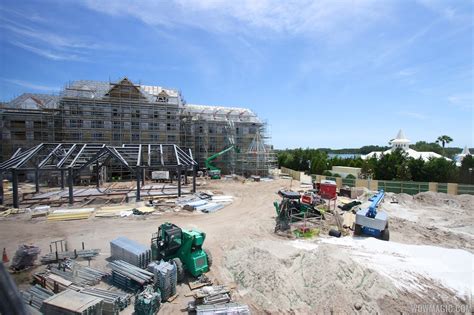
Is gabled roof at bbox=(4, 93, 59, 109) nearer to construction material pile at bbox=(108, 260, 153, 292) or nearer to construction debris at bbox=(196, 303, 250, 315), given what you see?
construction material pile at bbox=(108, 260, 153, 292)

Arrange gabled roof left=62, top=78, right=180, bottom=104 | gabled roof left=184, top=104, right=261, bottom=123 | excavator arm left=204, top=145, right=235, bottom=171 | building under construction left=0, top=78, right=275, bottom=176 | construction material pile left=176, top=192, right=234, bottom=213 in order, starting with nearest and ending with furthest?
construction material pile left=176, top=192, right=234, bottom=213 < building under construction left=0, top=78, right=275, bottom=176 < gabled roof left=62, top=78, right=180, bottom=104 < excavator arm left=204, top=145, right=235, bottom=171 < gabled roof left=184, top=104, right=261, bottom=123

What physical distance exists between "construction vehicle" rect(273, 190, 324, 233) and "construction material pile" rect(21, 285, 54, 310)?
11.6 meters

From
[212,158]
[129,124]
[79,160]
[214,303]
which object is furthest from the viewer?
[212,158]

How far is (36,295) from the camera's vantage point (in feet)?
27.1

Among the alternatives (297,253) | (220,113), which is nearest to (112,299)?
(297,253)

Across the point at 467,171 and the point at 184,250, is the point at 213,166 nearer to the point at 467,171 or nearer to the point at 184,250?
the point at 184,250

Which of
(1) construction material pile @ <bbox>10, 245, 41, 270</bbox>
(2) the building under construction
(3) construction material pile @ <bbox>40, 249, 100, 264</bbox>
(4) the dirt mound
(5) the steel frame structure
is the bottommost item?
(4) the dirt mound

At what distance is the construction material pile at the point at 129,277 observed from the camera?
9.12m

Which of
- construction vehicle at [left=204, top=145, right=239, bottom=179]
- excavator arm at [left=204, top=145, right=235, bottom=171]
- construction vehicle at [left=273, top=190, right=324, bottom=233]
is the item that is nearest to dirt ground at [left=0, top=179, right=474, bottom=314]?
construction vehicle at [left=273, top=190, right=324, bottom=233]

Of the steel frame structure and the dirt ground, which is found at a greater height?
the steel frame structure

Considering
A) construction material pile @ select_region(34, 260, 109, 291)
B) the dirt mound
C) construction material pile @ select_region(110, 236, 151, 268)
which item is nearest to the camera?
the dirt mound

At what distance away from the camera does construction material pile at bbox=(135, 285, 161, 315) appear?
7676 millimetres

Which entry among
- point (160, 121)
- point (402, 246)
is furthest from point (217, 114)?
point (402, 246)

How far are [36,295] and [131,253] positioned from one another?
10.3ft
